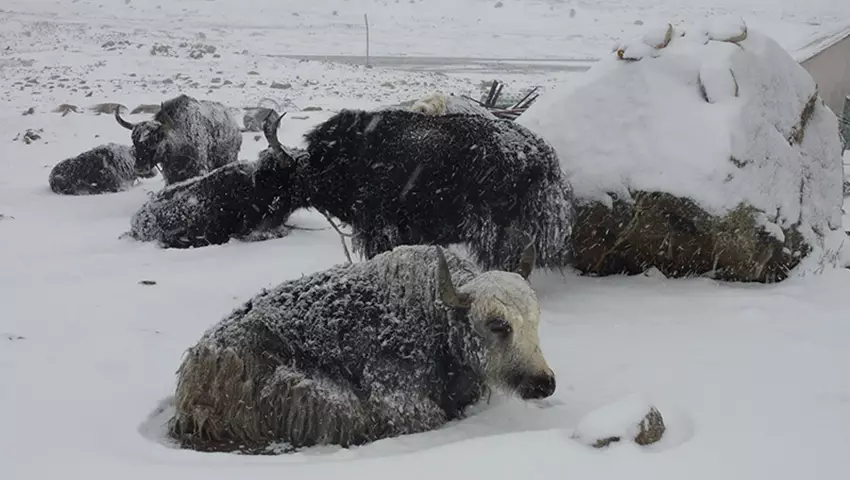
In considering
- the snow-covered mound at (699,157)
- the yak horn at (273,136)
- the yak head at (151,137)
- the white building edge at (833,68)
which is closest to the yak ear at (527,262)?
the snow-covered mound at (699,157)

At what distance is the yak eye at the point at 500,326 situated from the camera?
11.4ft

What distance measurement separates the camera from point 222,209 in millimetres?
7469

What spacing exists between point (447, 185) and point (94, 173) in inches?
260

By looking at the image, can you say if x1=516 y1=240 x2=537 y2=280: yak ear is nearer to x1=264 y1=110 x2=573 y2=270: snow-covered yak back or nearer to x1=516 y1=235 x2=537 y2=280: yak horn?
x1=516 y1=235 x2=537 y2=280: yak horn

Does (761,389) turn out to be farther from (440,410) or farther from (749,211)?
(749,211)

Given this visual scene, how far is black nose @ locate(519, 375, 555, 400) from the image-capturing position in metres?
3.41

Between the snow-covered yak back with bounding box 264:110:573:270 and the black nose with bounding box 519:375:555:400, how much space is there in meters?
1.89

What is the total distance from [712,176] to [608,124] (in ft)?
2.93

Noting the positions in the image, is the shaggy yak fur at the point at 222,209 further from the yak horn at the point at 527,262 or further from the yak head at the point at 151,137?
the yak horn at the point at 527,262

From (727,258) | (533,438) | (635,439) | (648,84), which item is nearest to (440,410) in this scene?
(533,438)

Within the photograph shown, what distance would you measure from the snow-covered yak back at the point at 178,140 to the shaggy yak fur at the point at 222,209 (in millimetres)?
1491

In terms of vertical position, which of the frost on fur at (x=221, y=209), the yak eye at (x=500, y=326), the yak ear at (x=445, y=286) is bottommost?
the frost on fur at (x=221, y=209)

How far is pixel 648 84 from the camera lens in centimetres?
612

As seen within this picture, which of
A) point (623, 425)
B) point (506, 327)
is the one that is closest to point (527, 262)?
point (506, 327)
